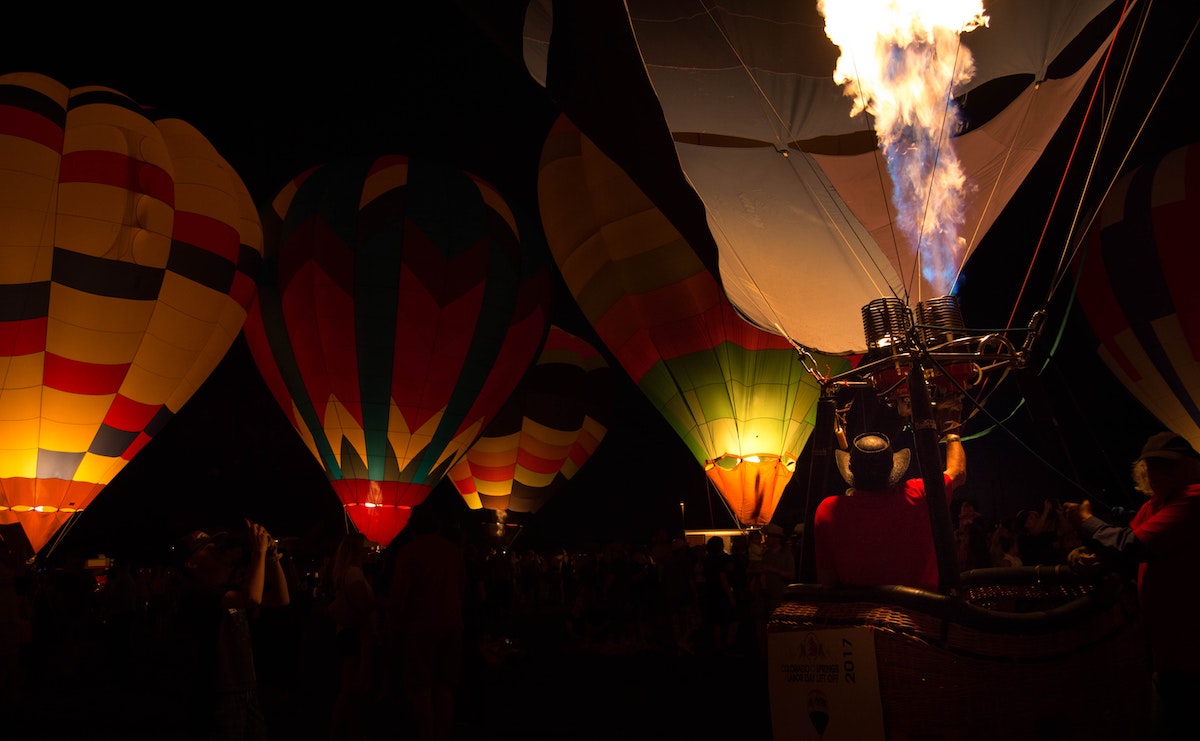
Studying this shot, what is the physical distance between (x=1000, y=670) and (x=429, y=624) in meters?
2.48

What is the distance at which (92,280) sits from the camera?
29.3 ft

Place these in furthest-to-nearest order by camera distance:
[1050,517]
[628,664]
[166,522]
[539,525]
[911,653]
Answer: [539,525] → [166,522] → [628,664] → [1050,517] → [911,653]

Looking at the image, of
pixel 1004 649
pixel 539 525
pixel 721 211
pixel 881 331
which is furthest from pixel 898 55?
pixel 539 525

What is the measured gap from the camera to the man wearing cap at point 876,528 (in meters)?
2.40

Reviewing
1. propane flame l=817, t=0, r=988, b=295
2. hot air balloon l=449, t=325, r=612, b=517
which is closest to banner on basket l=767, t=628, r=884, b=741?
propane flame l=817, t=0, r=988, b=295

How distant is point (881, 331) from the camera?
2.87 metres

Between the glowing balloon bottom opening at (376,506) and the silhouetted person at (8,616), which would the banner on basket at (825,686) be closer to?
the silhouetted person at (8,616)

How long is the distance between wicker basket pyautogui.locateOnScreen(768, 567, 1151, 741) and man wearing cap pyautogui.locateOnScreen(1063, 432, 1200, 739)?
123mm

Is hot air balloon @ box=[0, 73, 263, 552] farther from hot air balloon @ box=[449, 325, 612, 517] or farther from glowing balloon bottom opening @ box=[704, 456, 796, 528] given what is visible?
hot air balloon @ box=[449, 325, 612, 517]

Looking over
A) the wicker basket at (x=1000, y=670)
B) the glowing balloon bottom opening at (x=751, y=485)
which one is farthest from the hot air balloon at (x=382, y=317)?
the wicker basket at (x=1000, y=670)

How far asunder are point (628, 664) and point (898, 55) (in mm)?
5362

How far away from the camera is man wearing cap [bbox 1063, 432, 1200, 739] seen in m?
2.14

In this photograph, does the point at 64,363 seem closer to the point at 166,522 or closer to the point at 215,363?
the point at 215,363

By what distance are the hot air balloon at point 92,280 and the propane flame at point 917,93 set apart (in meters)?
7.80
